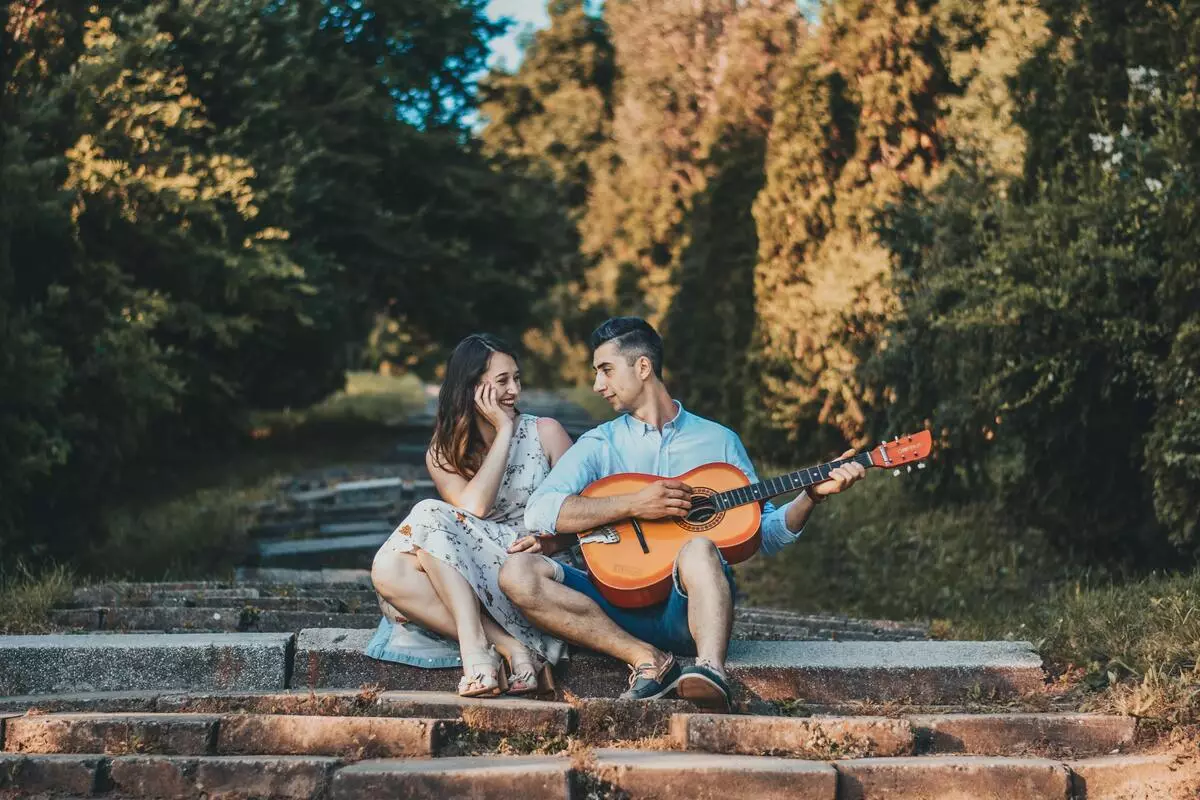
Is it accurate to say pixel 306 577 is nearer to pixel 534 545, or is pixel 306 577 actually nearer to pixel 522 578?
pixel 534 545

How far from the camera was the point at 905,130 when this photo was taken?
12164mm

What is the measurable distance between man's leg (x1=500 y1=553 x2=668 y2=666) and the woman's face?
0.68m

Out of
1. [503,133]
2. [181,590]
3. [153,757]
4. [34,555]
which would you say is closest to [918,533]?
[181,590]

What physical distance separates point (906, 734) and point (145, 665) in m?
2.57

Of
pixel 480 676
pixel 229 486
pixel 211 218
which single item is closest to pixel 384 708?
pixel 480 676

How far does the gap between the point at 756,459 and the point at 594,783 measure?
9985mm

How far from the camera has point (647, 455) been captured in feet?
16.6

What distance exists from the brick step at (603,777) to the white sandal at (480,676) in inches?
16.7

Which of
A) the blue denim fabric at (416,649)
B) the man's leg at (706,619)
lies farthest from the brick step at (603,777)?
the blue denim fabric at (416,649)

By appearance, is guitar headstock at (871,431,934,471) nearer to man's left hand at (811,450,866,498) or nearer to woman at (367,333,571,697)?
man's left hand at (811,450,866,498)

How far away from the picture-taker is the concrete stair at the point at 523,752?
390 cm

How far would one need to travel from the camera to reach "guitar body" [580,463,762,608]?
4730 millimetres

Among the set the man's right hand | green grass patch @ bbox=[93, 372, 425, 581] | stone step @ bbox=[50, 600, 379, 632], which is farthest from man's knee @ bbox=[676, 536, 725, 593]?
green grass patch @ bbox=[93, 372, 425, 581]

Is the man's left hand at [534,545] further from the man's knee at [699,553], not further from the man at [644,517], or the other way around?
the man's knee at [699,553]
